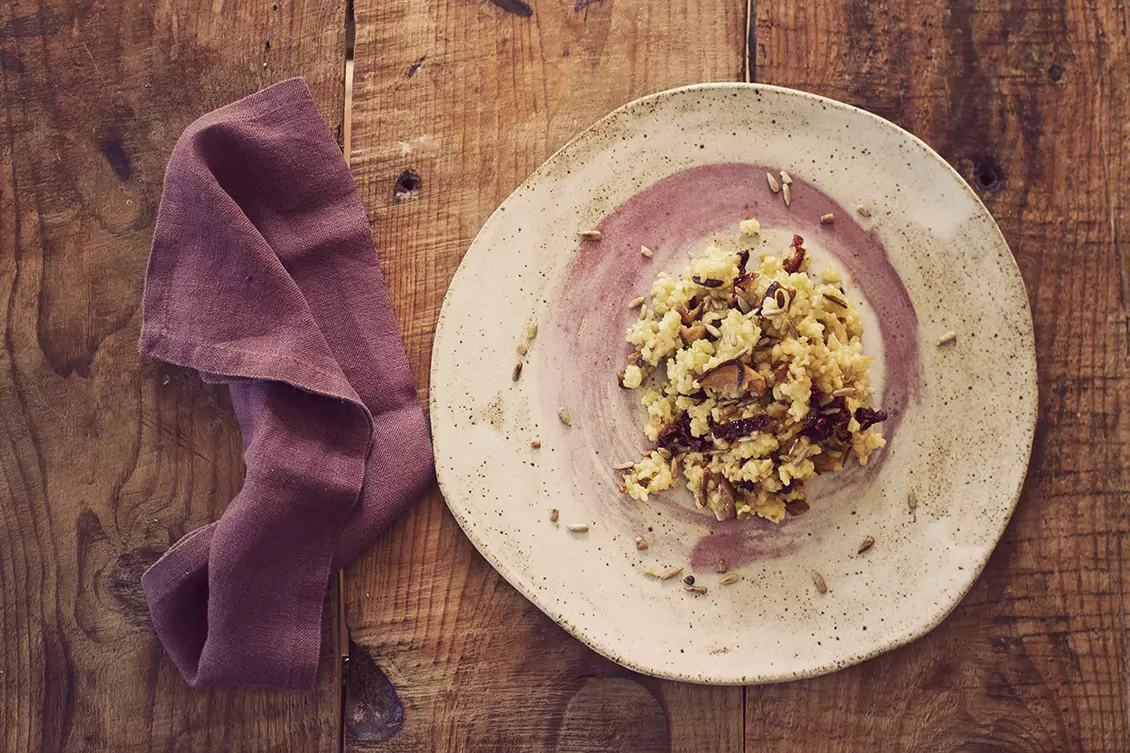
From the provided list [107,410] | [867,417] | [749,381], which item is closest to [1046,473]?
[867,417]

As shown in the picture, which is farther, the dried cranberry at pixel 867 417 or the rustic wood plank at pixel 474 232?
the rustic wood plank at pixel 474 232

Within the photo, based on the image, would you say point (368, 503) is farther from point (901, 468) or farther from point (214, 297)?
point (901, 468)

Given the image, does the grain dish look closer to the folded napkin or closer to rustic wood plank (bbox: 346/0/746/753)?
rustic wood plank (bbox: 346/0/746/753)

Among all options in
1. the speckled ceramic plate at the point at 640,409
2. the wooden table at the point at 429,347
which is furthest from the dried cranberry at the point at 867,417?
the wooden table at the point at 429,347

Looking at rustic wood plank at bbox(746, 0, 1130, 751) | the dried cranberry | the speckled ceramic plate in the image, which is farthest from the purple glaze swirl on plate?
rustic wood plank at bbox(746, 0, 1130, 751)

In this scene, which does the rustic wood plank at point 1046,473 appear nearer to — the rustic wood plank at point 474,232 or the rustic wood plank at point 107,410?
the rustic wood plank at point 474,232
